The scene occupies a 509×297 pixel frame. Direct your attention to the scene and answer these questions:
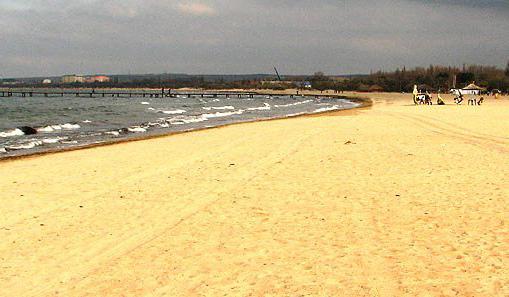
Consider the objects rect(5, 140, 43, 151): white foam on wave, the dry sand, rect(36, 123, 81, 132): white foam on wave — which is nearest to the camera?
the dry sand

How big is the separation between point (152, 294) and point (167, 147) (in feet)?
45.3

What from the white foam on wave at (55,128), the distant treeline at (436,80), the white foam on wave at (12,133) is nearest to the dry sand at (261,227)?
the white foam on wave at (12,133)

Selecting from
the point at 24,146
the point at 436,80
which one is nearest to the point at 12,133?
the point at 24,146

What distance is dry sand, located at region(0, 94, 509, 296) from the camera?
538 cm

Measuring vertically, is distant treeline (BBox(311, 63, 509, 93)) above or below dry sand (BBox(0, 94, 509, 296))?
above

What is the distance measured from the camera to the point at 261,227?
24.4ft

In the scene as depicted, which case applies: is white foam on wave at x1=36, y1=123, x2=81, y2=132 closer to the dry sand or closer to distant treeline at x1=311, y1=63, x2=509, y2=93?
the dry sand

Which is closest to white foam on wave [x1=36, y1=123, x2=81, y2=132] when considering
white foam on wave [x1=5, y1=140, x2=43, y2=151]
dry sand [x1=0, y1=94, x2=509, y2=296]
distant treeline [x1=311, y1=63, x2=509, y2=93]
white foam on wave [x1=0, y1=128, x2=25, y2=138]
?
white foam on wave [x1=0, y1=128, x2=25, y2=138]

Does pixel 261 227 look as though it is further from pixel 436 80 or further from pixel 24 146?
pixel 436 80

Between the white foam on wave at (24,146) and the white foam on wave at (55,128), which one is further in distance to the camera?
the white foam on wave at (55,128)

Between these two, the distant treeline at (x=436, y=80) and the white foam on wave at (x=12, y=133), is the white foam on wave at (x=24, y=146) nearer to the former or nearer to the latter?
the white foam on wave at (x=12, y=133)

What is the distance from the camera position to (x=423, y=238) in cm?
675

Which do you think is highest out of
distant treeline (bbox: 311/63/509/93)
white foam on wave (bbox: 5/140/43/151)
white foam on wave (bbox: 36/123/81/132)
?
distant treeline (bbox: 311/63/509/93)

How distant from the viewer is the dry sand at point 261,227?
5.38 m
